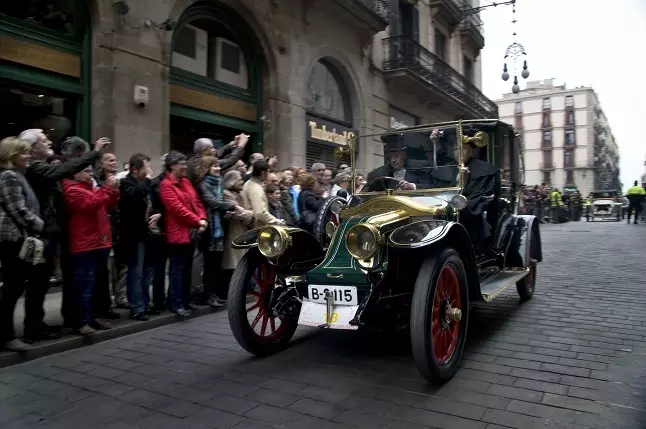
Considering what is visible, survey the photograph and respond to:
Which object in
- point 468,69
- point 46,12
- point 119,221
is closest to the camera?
point 119,221

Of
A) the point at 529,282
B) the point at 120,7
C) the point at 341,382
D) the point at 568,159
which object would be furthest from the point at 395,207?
the point at 568,159

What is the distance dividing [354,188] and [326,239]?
757mm

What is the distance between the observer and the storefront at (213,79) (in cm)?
927

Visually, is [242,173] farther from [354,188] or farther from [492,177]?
[492,177]

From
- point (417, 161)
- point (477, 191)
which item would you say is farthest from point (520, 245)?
point (417, 161)

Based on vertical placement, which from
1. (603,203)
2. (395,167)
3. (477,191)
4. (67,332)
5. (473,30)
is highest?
(473,30)

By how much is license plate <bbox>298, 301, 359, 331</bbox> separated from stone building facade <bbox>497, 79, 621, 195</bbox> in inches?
2921

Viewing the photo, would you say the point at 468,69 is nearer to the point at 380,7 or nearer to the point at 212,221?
the point at 380,7

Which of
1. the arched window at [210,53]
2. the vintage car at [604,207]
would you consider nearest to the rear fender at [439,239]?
the arched window at [210,53]

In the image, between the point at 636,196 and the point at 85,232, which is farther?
the point at 636,196

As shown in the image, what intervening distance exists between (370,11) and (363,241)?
38.0 feet

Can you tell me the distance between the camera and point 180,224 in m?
5.48

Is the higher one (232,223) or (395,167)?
(395,167)

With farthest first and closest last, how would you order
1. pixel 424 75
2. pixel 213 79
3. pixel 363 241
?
1. pixel 424 75
2. pixel 213 79
3. pixel 363 241
